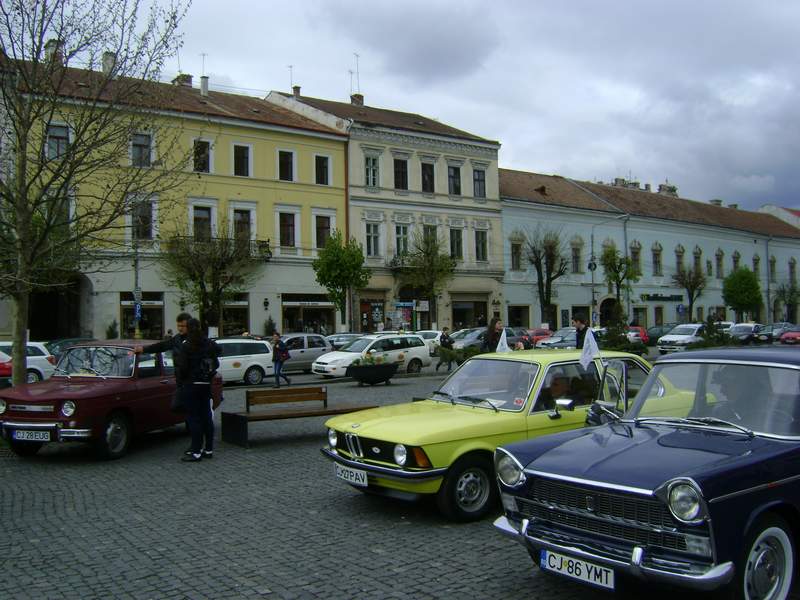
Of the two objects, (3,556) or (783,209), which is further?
(783,209)

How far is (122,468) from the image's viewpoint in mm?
9641

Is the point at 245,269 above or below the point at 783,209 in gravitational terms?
below

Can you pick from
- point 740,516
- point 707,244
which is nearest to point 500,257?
point 707,244

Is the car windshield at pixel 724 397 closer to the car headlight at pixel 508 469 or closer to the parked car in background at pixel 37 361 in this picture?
the car headlight at pixel 508 469

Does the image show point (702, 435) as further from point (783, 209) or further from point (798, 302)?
point (783, 209)

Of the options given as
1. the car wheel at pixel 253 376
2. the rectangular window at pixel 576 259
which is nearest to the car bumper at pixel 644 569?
the car wheel at pixel 253 376

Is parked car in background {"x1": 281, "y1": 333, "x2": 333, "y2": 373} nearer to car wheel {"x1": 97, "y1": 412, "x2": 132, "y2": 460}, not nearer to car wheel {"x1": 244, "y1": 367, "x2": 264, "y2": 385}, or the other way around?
car wheel {"x1": 244, "y1": 367, "x2": 264, "y2": 385}

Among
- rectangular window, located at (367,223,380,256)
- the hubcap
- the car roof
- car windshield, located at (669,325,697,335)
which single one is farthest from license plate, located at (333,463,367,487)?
rectangular window, located at (367,223,380,256)

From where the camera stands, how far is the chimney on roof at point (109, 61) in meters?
11.8

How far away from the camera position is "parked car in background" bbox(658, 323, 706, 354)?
3616 centimetres

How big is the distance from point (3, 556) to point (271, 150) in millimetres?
36360

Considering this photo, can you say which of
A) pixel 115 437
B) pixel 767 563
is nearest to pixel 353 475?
pixel 767 563

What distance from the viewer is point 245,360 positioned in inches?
961

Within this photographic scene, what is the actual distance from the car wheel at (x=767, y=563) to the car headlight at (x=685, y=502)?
39 cm
